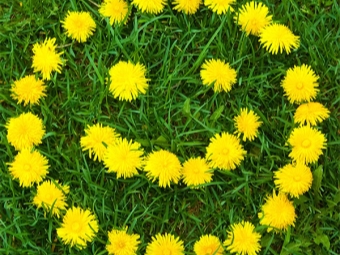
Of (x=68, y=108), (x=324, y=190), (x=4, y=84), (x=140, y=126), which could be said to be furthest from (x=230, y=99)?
(x=4, y=84)

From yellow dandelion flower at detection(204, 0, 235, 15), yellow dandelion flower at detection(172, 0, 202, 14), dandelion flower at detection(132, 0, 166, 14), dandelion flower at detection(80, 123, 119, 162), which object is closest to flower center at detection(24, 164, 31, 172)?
dandelion flower at detection(80, 123, 119, 162)

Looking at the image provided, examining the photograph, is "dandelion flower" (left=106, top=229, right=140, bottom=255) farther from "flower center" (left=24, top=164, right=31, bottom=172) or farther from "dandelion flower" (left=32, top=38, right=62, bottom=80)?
"dandelion flower" (left=32, top=38, right=62, bottom=80)

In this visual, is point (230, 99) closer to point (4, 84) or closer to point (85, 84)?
point (85, 84)

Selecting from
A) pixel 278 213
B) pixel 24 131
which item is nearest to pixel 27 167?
pixel 24 131

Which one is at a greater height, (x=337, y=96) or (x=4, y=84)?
(x=337, y=96)

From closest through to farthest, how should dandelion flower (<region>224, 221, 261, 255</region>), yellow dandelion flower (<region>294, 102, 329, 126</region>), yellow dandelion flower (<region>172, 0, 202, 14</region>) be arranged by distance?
dandelion flower (<region>224, 221, 261, 255</region>)
yellow dandelion flower (<region>294, 102, 329, 126</region>)
yellow dandelion flower (<region>172, 0, 202, 14</region>)

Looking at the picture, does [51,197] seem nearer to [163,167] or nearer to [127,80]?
[163,167]
